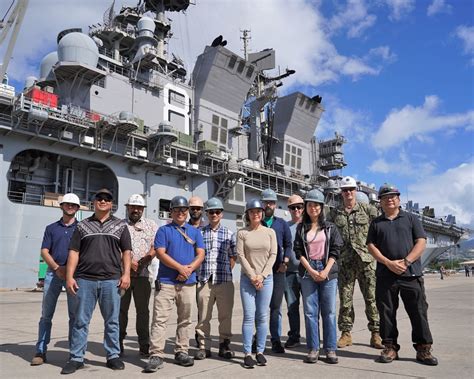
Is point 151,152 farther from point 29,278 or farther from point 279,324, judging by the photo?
point 279,324

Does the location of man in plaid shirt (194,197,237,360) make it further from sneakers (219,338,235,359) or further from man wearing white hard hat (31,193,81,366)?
man wearing white hard hat (31,193,81,366)

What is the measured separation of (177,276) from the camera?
4355 mm

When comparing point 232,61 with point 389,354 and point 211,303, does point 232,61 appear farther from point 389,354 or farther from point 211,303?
point 389,354

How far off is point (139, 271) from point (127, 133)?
17105 mm

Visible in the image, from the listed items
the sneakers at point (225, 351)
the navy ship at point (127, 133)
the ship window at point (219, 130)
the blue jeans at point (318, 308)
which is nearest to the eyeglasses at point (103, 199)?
the sneakers at point (225, 351)

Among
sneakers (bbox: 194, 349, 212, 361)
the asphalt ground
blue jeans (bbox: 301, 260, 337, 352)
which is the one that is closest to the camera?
the asphalt ground

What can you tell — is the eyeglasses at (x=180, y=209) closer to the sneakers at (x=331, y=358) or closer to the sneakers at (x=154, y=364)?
the sneakers at (x=154, y=364)

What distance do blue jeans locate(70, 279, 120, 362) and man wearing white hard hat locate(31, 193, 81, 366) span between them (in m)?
0.23

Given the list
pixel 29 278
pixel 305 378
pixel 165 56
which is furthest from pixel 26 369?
pixel 165 56

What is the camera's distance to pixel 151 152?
22.4m

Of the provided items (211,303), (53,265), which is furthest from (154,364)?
(53,265)

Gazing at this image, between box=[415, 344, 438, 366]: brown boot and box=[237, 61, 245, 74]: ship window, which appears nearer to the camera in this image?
box=[415, 344, 438, 366]: brown boot

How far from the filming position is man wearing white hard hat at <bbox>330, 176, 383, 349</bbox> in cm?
520

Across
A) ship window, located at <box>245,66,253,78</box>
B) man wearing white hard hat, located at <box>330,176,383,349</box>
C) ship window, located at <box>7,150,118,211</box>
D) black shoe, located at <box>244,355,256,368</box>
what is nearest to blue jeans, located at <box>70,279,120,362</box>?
black shoe, located at <box>244,355,256,368</box>
